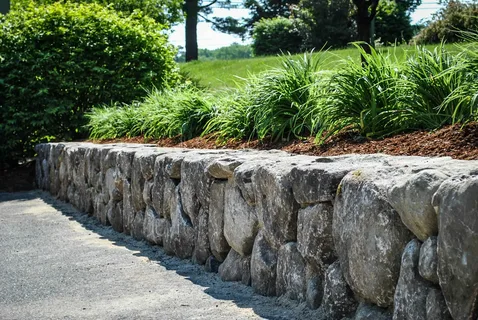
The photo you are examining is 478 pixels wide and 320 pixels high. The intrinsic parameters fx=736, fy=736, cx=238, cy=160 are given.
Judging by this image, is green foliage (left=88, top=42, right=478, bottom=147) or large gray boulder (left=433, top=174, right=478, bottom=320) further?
green foliage (left=88, top=42, right=478, bottom=147)

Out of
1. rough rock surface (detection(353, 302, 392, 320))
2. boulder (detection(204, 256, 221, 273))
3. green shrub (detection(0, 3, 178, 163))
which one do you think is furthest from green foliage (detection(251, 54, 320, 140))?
green shrub (detection(0, 3, 178, 163))

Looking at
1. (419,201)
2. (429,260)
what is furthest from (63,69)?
(429,260)

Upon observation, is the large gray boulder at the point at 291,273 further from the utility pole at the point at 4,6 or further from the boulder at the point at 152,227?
the utility pole at the point at 4,6

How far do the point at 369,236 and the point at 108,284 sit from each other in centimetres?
238

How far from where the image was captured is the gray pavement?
4305 mm

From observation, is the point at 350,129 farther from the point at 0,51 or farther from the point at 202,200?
the point at 0,51

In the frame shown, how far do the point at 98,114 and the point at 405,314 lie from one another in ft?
32.0

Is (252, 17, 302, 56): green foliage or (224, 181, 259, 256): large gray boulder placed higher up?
(252, 17, 302, 56): green foliage

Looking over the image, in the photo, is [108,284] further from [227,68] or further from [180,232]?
[227,68]

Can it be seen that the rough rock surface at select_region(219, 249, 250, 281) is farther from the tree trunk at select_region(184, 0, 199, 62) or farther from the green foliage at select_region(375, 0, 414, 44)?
the tree trunk at select_region(184, 0, 199, 62)

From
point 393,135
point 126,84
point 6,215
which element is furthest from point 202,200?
point 126,84

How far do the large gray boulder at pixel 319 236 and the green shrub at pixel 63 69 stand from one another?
9111 millimetres

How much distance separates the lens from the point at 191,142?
7.58 metres

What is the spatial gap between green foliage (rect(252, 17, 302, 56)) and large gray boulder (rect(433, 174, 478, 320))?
2332 centimetres
